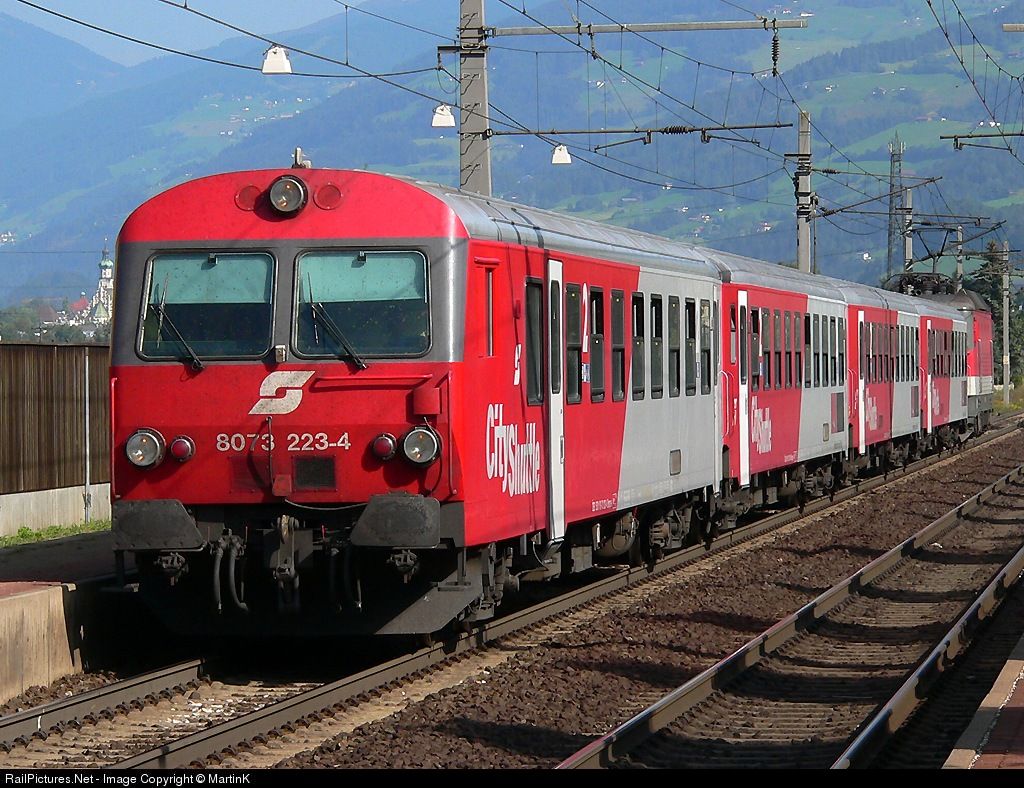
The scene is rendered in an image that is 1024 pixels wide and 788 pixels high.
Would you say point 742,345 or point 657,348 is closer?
point 657,348

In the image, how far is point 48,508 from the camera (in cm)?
1991

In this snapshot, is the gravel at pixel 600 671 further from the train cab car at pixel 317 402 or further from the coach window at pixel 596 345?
the coach window at pixel 596 345

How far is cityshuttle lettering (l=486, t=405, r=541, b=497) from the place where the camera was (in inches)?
432

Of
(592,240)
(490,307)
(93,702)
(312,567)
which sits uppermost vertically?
(592,240)

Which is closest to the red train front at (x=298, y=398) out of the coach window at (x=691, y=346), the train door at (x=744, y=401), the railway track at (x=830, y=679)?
the railway track at (x=830, y=679)

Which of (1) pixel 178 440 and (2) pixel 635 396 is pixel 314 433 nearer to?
(1) pixel 178 440

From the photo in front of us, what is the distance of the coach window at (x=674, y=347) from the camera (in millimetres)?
15570

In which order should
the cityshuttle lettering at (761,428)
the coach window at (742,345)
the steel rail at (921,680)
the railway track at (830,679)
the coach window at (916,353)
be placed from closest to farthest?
the steel rail at (921,680)
the railway track at (830,679)
the coach window at (742,345)
the cityshuttle lettering at (761,428)
the coach window at (916,353)

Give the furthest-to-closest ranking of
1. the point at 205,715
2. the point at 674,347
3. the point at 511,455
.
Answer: the point at 674,347
the point at 511,455
the point at 205,715

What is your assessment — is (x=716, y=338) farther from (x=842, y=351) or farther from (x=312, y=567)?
(x=842, y=351)

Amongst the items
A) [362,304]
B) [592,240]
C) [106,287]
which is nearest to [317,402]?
[362,304]

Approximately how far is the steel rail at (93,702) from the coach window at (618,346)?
4.32m

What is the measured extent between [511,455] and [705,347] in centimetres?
594

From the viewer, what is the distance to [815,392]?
23.6 metres
